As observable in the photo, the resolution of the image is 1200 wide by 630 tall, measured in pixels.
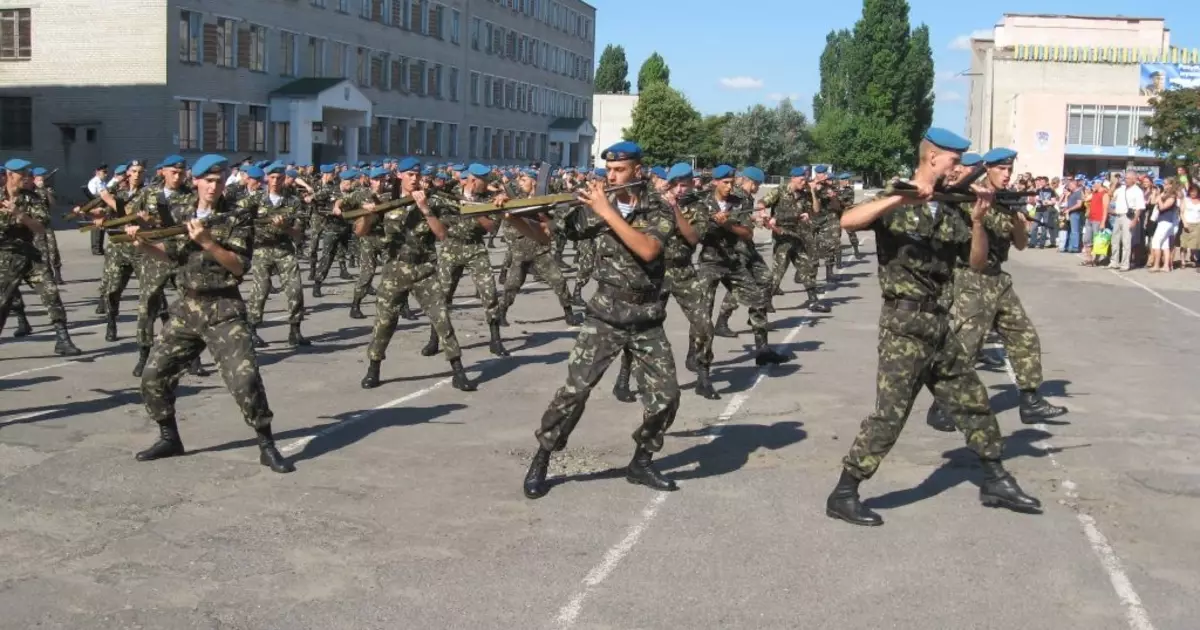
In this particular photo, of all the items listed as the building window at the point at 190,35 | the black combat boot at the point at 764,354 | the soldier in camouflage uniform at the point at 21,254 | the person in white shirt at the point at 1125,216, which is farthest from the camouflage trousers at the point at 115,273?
the building window at the point at 190,35

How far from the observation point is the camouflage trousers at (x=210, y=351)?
780cm

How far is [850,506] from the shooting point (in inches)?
274

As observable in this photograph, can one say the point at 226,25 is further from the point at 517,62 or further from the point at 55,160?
the point at 517,62

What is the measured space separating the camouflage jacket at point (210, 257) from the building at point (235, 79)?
3492 centimetres

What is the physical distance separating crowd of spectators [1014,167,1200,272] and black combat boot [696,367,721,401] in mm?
14804

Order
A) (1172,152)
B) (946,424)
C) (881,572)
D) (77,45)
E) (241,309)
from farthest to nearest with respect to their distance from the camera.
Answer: (77,45) → (1172,152) → (946,424) → (241,309) → (881,572)

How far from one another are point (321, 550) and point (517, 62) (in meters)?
73.2

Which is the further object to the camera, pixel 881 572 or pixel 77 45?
pixel 77 45

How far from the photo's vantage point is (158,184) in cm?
1178

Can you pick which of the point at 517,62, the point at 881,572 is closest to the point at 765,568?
the point at 881,572

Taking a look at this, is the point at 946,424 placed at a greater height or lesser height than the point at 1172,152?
lesser

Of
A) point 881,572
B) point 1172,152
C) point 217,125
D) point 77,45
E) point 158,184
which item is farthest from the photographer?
point 217,125

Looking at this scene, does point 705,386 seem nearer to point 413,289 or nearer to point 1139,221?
point 413,289

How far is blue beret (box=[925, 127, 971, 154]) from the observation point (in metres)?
6.55
